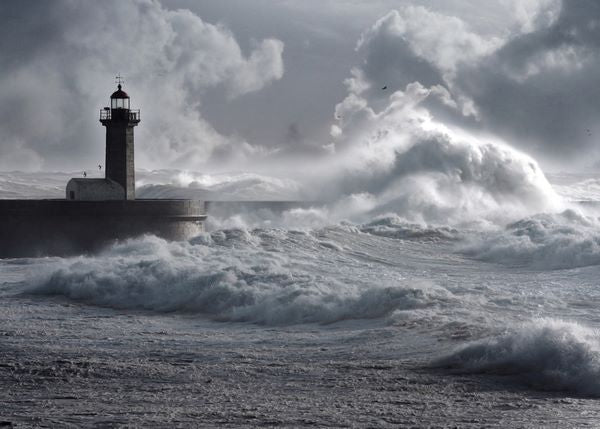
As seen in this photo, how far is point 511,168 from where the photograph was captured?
31.5m

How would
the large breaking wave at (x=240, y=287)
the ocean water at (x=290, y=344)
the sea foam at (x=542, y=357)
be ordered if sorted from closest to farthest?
the ocean water at (x=290, y=344) → the sea foam at (x=542, y=357) → the large breaking wave at (x=240, y=287)

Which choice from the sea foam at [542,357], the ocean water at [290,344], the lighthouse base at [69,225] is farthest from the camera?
the lighthouse base at [69,225]

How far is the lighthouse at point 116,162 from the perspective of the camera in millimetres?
20656

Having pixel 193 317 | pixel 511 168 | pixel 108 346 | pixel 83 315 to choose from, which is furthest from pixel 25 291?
pixel 511 168

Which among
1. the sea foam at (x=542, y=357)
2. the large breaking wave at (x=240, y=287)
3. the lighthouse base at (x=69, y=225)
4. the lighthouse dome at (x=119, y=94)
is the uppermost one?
the lighthouse dome at (x=119, y=94)

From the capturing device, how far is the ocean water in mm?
6188

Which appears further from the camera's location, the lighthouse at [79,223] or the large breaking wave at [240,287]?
the lighthouse at [79,223]

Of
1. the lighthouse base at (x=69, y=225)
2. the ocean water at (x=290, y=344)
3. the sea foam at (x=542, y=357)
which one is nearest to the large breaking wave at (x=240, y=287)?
the ocean water at (x=290, y=344)

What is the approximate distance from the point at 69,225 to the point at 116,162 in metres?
2.38

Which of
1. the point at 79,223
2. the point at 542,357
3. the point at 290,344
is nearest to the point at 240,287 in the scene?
the point at 290,344

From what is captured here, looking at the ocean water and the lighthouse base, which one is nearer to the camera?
the ocean water

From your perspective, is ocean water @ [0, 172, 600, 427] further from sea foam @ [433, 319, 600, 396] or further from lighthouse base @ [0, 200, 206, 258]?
lighthouse base @ [0, 200, 206, 258]

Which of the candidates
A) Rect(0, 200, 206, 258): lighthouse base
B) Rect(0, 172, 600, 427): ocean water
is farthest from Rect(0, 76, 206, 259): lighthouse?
Rect(0, 172, 600, 427): ocean water

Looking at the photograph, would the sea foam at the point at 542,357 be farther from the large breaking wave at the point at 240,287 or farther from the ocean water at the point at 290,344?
the large breaking wave at the point at 240,287
